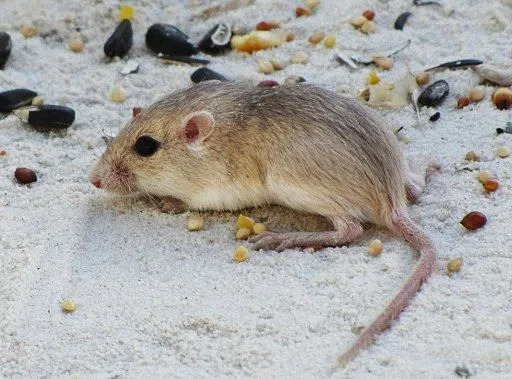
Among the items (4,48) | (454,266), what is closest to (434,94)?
(454,266)

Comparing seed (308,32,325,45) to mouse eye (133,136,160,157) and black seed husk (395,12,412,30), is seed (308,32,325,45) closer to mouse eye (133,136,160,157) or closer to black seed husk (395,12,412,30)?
black seed husk (395,12,412,30)

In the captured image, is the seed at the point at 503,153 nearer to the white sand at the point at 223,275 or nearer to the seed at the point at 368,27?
the white sand at the point at 223,275

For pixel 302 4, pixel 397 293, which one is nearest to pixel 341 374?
pixel 397 293

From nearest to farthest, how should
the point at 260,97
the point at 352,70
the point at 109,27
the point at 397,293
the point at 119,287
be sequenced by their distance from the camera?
the point at 397,293 < the point at 119,287 < the point at 260,97 < the point at 352,70 < the point at 109,27

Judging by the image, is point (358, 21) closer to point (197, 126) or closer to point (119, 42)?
point (119, 42)

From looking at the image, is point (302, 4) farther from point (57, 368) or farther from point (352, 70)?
point (57, 368)
